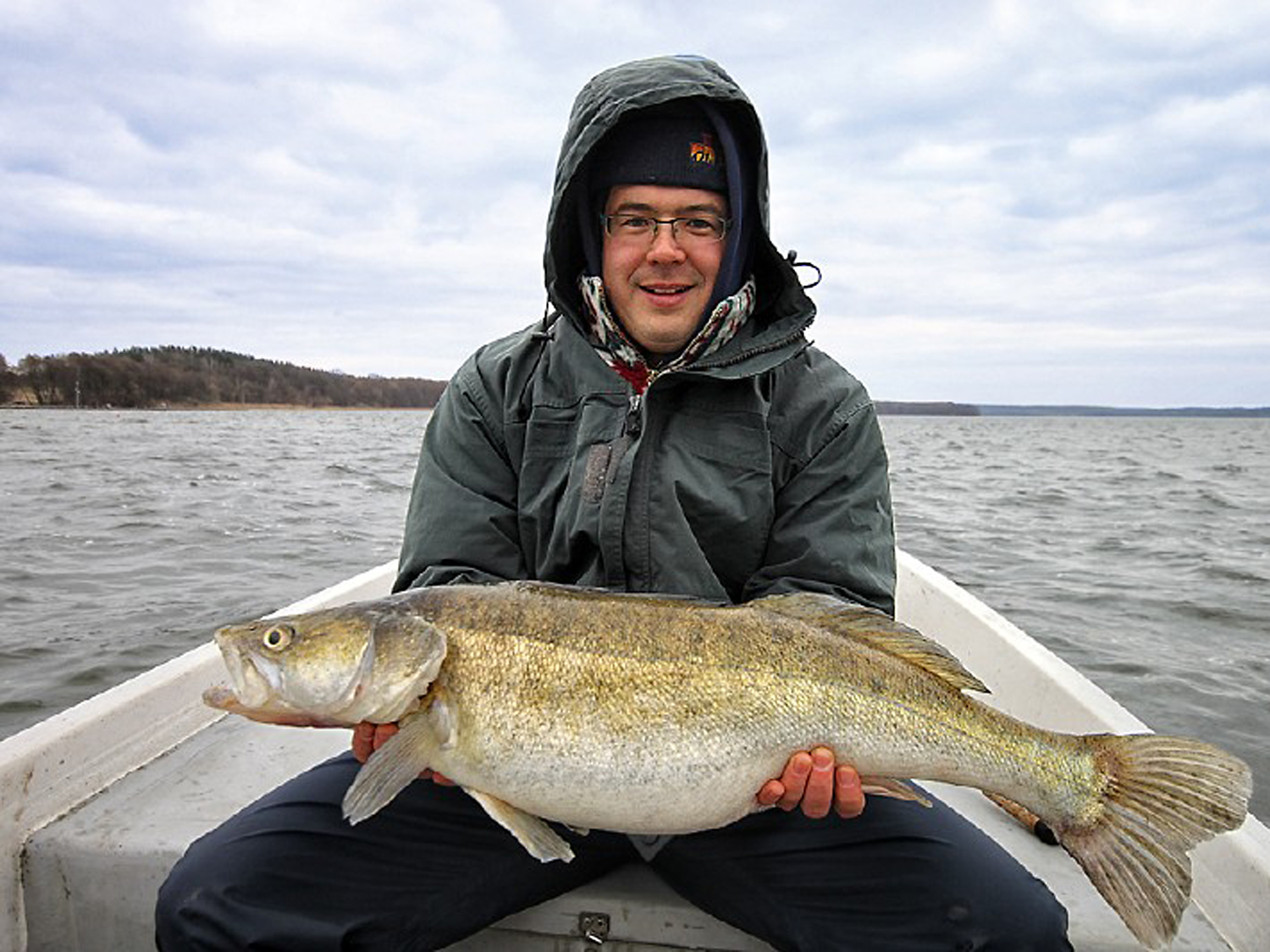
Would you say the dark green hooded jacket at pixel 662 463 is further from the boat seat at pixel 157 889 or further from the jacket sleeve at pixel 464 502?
the boat seat at pixel 157 889

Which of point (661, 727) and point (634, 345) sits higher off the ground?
point (634, 345)

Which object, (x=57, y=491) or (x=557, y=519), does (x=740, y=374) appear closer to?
(x=557, y=519)

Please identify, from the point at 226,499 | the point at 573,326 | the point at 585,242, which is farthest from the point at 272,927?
the point at 226,499

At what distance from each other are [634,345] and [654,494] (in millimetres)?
612

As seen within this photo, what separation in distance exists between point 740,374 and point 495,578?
1083mm

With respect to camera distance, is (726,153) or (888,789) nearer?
(888,789)

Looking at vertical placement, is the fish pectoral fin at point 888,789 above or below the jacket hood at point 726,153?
below

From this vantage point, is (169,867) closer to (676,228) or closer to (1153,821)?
(676,228)

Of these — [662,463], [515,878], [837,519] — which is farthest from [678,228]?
[515,878]

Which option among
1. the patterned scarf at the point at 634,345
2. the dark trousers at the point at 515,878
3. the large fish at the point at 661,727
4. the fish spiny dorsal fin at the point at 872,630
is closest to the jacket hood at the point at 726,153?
the patterned scarf at the point at 634,345

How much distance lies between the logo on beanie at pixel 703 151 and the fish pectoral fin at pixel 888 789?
2.11 m

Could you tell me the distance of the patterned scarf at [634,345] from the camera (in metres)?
3.41

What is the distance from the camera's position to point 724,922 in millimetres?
2729

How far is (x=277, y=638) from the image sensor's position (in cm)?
252
